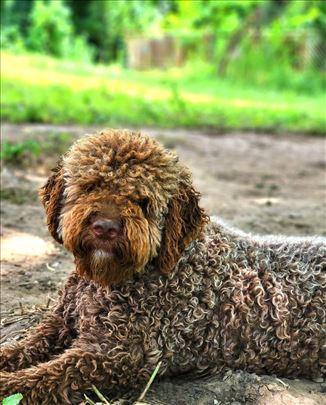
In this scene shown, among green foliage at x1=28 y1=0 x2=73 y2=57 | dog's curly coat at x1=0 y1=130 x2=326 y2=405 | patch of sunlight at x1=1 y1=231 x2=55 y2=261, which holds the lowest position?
patch of sunlight at x1=1 y1=231 x2=55 y2=261

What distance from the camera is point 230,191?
9.59 meters

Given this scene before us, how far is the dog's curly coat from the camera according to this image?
346 centimetres

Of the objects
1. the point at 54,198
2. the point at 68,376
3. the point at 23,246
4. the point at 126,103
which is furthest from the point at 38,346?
the point at 126,103

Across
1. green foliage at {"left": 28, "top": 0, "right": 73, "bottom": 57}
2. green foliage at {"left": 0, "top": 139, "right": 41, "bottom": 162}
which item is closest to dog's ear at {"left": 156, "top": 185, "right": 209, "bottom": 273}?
green foliage at {"left": 0, "top": 139, "right": 41, "bottom": 162}

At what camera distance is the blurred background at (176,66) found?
15219 millimetres

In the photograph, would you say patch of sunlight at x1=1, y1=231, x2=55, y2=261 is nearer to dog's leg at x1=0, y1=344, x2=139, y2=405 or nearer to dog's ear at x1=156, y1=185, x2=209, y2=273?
dog's leg at x1=0, y1=344, x2=139, y2=405

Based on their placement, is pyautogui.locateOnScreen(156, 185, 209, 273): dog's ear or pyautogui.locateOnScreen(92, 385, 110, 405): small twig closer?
pyautogui.locateOnScreen(92, 385, 110, 405): small twig

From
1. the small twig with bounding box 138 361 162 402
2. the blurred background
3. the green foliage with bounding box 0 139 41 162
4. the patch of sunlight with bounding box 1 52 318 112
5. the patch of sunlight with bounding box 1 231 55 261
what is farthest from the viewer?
the patch of sunlight with bounding box 1 52 318 112

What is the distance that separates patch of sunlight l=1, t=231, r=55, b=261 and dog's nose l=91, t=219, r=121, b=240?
2739 millimetres

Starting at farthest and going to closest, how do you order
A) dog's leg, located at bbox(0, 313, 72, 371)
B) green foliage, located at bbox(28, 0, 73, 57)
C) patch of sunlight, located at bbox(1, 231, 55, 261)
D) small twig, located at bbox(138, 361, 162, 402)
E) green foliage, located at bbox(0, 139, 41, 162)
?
green foliage, located at bbox(28, 0, 73, 57) → green foliage, located at bbox(0, 139, 41, 162) → patch of sunlight, located at bbox(1, 231, 55, 261) → dog's leg, located at bbox(0, 313, 72, 371) → small twig, located at bbox(138, 361, 162, 402)

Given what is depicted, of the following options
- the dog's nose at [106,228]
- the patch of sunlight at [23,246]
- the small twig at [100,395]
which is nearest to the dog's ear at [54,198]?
the dog's nose at [106,228]

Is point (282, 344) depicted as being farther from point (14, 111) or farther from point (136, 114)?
point (136, 114)

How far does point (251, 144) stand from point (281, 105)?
20.5ft

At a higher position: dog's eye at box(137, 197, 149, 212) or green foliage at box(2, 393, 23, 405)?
dog's eye at box(137, 197, 149, 212)
